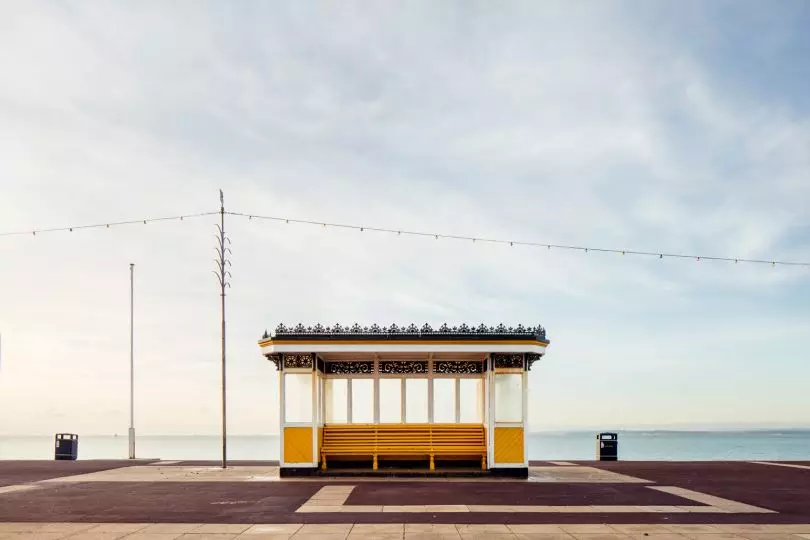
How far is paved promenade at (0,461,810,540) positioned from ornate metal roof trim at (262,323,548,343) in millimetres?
4238

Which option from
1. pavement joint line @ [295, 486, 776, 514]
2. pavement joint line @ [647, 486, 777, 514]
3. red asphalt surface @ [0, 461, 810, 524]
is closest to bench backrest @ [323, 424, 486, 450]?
red asphalt surface @ [0, 461, 810, 524]

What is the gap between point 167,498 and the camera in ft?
53.9

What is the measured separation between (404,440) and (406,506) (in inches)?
278

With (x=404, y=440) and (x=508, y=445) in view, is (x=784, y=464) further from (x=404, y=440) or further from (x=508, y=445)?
(x=404, y=440)

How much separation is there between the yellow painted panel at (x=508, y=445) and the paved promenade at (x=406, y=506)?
37.4 inches

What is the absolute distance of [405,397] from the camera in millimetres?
22906

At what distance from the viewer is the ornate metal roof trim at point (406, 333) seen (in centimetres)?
2156

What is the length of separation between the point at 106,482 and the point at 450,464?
1037 cm

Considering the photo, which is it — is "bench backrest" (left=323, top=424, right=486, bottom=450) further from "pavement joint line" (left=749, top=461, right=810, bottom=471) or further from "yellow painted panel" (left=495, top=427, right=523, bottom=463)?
"pavement joint line" (left=749, top=461, right=810, bottom=471)

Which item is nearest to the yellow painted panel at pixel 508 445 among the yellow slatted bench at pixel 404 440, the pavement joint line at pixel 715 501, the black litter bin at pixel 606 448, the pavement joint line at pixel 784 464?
the yellow slatted bench at pixel 404 440

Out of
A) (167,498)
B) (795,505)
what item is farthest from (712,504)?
(167,498)

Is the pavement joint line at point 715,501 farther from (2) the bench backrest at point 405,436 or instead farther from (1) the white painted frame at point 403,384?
(1) the white painted frame at point 403,384

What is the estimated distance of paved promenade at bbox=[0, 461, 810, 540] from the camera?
1226 centimetres

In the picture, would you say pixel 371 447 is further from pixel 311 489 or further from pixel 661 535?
pixel 661 535
